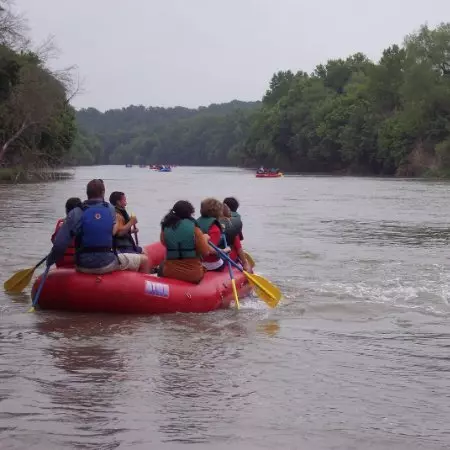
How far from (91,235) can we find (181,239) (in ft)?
3.02

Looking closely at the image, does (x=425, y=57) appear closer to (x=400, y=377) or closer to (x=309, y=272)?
(x=309, y=272)

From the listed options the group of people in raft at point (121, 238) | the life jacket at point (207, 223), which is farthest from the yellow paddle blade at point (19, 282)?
the life jacket at point (207, 223)

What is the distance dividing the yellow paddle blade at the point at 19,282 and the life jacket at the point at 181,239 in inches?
73.8

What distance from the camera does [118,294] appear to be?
27.1 feet

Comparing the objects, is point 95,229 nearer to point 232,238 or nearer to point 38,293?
point 38,293

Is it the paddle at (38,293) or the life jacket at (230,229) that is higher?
the life jacket at (230,229)

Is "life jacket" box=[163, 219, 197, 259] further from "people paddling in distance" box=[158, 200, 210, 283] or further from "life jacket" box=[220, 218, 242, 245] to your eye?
"life jacket" box=[220, 218, 242, 245]

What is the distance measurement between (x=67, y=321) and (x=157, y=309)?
35.8 inches

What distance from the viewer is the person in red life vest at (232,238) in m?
9.77

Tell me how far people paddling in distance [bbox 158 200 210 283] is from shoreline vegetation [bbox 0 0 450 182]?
104 ft

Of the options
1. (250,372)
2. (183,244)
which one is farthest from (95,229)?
(250,372)

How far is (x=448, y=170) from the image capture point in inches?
2355

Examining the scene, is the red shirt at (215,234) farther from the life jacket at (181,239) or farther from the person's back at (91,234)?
the person's back at (91,234)

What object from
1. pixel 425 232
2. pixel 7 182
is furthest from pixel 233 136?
pixel 425 232
